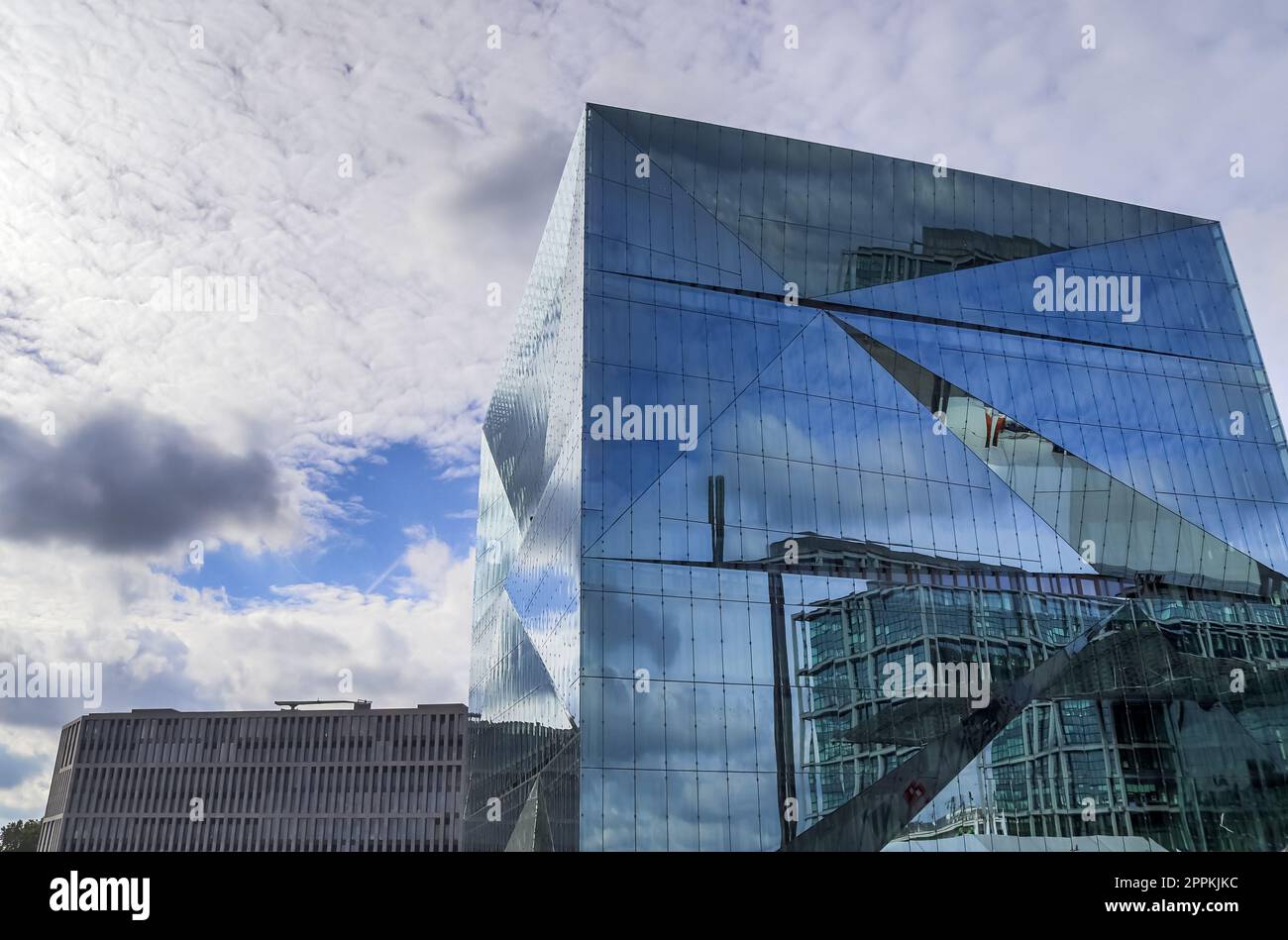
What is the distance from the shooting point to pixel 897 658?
35.6m

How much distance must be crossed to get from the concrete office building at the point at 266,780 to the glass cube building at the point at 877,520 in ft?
237

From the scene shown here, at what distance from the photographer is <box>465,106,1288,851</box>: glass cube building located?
107 ft

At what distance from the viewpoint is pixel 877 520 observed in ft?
122

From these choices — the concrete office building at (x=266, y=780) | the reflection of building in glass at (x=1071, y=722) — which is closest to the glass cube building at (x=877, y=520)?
the reflection of building in glass at (x=1071, y=722)

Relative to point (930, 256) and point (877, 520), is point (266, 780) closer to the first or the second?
point (877, 520)

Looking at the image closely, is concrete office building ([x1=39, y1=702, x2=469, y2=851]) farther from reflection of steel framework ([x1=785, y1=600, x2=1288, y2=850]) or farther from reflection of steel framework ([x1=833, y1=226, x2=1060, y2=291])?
reflection of steel framework ([x1=833, y1=226, x2=1060, y2=291])

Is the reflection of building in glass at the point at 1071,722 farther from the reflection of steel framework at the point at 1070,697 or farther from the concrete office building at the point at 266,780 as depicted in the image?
the concrete office building at the point at 266,780

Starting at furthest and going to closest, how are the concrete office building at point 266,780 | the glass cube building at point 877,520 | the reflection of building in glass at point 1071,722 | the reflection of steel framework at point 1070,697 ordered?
the concrete office building at point 266,780, the reflection of building in glass at point 1071,722, the reflection of steel framework at point 1070,697, the glass cube building at point 877,520

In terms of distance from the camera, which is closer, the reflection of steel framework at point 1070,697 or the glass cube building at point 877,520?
the glass cube building at point 877,520

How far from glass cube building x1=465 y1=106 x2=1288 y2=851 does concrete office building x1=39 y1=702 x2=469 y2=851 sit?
72364mm

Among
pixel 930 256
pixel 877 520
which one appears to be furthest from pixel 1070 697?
pixel 930 256

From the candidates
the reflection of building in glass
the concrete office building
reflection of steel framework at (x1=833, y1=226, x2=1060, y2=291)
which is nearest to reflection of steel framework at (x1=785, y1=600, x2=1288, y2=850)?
the reflection of building in glass

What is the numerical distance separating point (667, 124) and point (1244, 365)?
28.8 metres

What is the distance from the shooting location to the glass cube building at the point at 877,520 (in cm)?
3266
